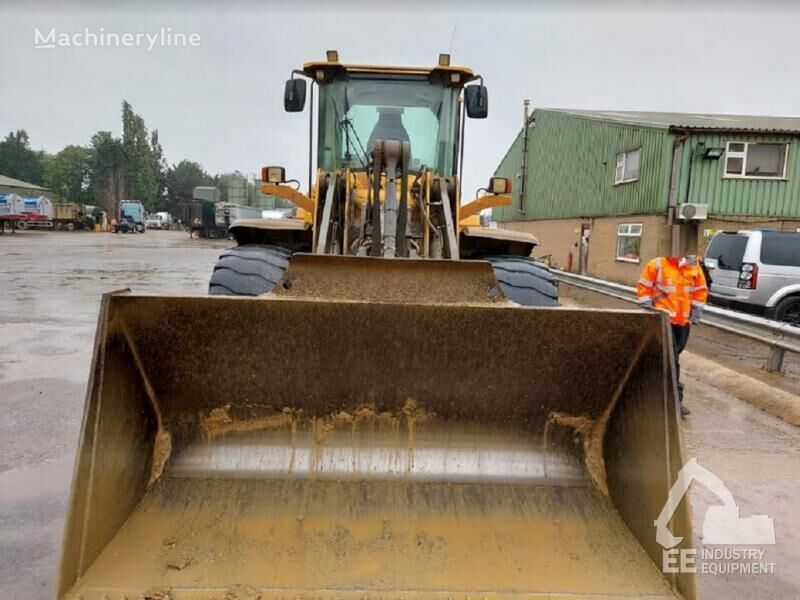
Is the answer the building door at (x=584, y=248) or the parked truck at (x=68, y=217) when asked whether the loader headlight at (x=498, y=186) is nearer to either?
the building door at (x=584, y=248)

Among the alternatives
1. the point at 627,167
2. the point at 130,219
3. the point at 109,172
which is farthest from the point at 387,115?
the point at 109,172

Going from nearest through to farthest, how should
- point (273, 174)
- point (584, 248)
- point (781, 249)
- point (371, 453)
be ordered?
1. point (371, 453)
2. point (273, 174)
3. point (781, 249)
4. point (584, 248)

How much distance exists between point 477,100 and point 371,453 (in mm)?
3088

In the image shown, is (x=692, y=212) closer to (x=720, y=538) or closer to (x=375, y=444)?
(x=720, y=538)

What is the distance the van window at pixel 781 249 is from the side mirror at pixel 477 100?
771 cm

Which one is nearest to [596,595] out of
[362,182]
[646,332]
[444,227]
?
[646,332]

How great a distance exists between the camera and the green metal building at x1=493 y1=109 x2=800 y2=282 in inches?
610

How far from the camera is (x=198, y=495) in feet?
8.00

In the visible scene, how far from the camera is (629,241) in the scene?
1755 centimetres

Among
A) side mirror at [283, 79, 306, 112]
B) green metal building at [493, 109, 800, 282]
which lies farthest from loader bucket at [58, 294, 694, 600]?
green metal building at [493, 109, 800, 282]

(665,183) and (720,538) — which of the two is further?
(665,183)

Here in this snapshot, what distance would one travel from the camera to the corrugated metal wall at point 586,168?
16.4m

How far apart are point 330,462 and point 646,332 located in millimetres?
1519

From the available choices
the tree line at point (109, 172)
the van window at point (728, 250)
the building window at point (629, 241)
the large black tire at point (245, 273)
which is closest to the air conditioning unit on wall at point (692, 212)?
the building window at point (629, 241)
